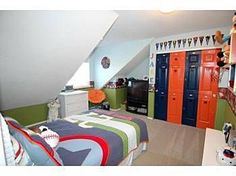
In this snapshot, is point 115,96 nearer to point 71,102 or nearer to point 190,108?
point 71,102

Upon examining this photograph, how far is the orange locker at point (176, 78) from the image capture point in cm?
395

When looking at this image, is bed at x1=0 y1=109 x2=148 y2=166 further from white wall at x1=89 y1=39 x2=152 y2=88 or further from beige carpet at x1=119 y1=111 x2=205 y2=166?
white wall at x1=89 y1=39 x2=152 y2=88

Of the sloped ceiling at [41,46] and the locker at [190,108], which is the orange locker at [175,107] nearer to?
the locker at [190,108]

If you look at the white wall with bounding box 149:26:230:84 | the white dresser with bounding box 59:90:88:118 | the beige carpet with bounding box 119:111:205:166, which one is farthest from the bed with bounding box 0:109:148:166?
the white wall with bounding box 149:26:230:84

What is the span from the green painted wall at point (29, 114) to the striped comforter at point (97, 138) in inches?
56.8

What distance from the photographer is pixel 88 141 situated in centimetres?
182

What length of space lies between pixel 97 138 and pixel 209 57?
3203 mm

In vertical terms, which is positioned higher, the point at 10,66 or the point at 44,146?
the point at 10,66

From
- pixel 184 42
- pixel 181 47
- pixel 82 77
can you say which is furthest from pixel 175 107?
pixel 82 77

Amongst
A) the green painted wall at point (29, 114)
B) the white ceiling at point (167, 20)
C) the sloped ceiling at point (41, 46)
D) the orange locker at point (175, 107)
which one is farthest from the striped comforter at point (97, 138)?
the orange locker at point (175, 107)

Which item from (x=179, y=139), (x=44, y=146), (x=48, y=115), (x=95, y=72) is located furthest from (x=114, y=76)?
(x=44, y=146)

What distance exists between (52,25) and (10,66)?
2.75 ft
